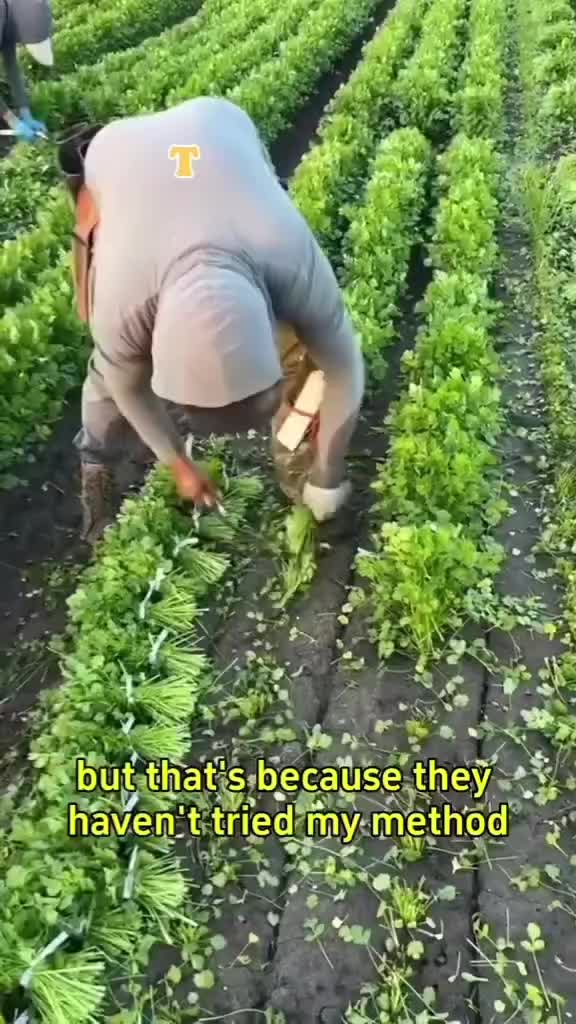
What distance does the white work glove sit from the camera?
3.79 metres

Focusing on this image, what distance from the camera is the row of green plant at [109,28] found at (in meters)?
8.82

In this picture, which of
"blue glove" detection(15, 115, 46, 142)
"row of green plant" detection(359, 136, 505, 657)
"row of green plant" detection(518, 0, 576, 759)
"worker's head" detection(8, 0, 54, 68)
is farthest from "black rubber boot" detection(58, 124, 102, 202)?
"blue glove" detection(15, 115, 46, 142)

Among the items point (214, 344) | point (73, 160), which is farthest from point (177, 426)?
point (214, 344)

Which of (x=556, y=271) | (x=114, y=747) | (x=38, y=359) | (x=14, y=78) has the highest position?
(x=14, y=78)

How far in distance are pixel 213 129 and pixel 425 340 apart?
237 cm

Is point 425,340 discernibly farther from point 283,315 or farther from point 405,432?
point 283,315

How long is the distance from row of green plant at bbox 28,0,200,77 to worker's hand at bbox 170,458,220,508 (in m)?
6.72

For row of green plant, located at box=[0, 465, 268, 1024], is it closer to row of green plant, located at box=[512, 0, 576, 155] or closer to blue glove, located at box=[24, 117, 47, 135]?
blue glove, located at box=[24, 117, 47, 135]

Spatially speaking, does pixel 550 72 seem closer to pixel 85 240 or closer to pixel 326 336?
pixel 326 336

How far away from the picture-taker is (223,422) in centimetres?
245

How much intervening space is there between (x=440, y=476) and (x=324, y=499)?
19.3 inches

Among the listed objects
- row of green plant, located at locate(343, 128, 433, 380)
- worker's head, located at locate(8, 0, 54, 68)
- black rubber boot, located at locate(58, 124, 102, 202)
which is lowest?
row of green plant, located at locate(343, 128, 433, 380)

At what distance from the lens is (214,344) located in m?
2.21

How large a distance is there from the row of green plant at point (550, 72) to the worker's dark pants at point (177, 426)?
4.61 m
